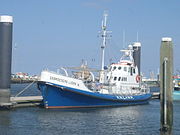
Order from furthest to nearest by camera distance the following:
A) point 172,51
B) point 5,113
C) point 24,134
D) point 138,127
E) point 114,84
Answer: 1. point 114,84
2. point 5,113
3. point 138,127
4. point 24,134
5. point 172,51

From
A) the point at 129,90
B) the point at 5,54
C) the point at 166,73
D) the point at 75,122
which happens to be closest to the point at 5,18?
the point at 5,54

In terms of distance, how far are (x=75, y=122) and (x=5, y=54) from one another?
8176mm

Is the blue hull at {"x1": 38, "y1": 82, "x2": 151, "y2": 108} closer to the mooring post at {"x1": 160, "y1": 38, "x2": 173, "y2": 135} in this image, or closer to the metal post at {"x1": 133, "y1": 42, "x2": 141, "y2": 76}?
the mooring post at {"x1": 160, "y1": 38, "x2": 173, "y2": 135}

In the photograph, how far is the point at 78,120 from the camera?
84.3 feet

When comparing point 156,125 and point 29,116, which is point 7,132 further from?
point 156,125

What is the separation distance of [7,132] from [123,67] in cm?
2117

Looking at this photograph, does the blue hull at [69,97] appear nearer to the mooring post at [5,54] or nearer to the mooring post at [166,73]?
the mooring post at [5,54]

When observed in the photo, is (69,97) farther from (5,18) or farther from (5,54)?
(5,18)

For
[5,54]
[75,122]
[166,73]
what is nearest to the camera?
[166,73]

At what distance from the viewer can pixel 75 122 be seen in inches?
973

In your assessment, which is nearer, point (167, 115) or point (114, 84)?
point (167, 115)

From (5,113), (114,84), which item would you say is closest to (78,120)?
(5,113)

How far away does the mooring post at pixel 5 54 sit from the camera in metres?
28.6

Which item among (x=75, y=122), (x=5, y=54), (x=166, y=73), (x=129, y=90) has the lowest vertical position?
(x=75, y=122)
